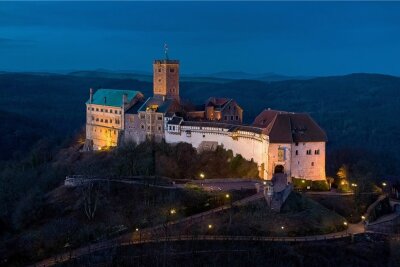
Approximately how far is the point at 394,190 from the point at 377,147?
7747 centimetres

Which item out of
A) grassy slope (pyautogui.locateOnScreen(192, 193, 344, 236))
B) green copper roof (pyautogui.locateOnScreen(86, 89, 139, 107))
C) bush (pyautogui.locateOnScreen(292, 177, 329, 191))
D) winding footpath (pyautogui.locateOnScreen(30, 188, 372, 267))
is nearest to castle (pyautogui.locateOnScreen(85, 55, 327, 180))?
green copper roof (pyautogui.locateOnScreen(86, 89, 139, 107))

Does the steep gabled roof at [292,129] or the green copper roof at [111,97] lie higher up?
the green copper roof at [111,97]

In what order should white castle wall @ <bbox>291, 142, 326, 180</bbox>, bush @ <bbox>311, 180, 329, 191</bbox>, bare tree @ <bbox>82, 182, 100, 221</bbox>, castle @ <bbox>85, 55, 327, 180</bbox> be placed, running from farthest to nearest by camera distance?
bush @ <bbox>311, 180, 329, 191</bbox> < white castle wall @ <bbox>291, 142, 326, 180</bbox> < castle @ <bbox>85, 55, 327, 180</bbox> < bare tree @ <bbox>82, 182, 100, 221</bbox>

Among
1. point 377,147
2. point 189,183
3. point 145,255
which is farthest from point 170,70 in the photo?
point 377,147

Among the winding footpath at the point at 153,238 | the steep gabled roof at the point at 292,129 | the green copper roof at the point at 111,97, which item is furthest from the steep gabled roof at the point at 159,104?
the winding footpath at the point at 153,238

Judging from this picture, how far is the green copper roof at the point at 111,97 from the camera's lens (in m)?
87.5

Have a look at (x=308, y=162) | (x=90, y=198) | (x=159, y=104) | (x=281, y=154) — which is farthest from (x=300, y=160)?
(x=159, y=104)

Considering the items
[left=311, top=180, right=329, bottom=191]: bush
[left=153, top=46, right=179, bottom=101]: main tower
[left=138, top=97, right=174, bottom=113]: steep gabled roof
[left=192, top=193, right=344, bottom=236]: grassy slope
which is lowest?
[left=192, top=193, right=344, bottom=236]: grassy slope

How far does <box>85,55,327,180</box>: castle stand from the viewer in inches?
2694

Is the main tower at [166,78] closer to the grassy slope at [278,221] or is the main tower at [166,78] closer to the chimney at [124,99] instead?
the chimney at [124,99]

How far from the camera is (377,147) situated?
15112cm

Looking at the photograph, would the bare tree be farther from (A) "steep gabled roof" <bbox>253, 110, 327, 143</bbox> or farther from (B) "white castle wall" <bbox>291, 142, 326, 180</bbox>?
(B) "white castle wall" <bbox>291, 142, 326, 180</bbox>

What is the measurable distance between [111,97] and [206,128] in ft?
65.1

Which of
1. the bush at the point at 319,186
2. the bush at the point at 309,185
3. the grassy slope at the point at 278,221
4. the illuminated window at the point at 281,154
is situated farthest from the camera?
the bush at the point at 319,186
